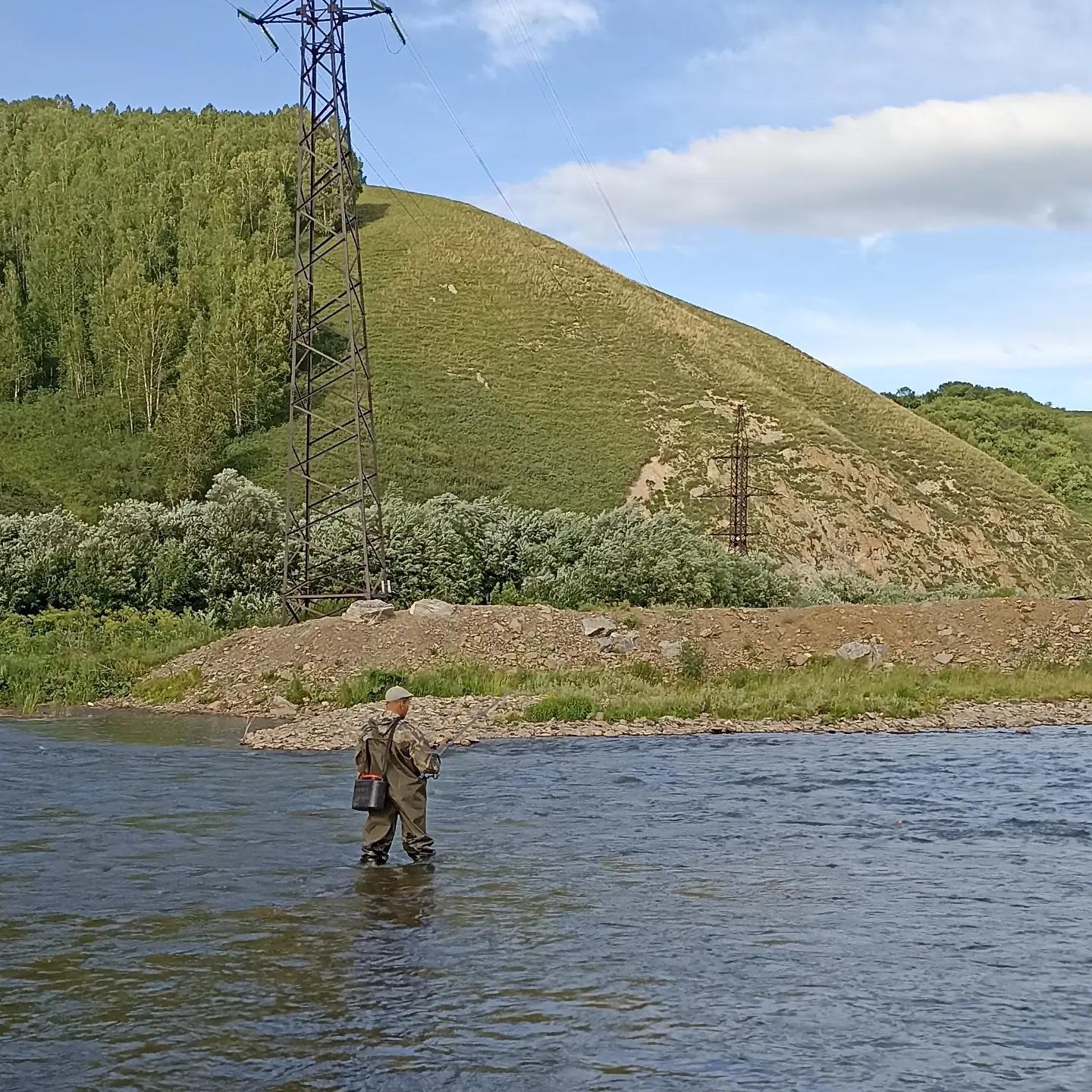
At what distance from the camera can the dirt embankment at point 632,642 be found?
2953cm

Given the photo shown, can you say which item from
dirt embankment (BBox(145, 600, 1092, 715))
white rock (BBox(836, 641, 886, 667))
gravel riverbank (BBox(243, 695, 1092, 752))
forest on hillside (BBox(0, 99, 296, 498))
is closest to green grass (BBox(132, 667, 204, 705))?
dirt embankment (BBox(145, 600, 1092, 715))

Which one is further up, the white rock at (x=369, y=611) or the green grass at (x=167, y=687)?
the white rock at (x=369, y=611)

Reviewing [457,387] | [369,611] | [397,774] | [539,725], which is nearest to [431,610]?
[369,611]

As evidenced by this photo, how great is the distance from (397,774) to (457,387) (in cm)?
7751

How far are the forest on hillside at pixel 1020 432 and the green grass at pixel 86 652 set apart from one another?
88.5m

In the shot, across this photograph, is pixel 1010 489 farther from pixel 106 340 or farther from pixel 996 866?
pixel 996 866

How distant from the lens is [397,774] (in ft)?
42.1

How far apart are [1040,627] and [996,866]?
20.9m

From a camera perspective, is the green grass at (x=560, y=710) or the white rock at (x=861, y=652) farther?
the white rock at (x=861, y=652)

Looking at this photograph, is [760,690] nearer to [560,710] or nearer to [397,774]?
[560,710]

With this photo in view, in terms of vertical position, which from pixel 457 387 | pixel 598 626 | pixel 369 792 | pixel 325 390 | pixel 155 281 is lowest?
pixel 369 792

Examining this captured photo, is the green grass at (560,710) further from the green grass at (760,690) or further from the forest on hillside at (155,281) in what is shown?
the forest on hillside at (155,281)

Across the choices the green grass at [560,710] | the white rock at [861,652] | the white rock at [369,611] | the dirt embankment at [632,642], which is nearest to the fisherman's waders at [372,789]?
the green grass at [560,710]

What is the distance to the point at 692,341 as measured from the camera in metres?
103
